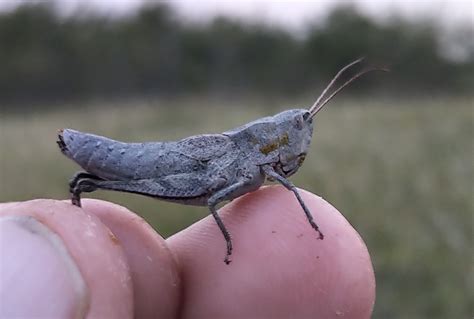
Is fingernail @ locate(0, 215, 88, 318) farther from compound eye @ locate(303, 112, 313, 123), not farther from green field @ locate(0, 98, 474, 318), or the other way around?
green field @ locate(0, 98, 474, 318)

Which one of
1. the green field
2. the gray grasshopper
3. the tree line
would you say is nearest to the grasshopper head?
the gray grasshopper

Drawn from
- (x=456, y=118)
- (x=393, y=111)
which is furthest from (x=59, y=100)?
(x=456, y=118)

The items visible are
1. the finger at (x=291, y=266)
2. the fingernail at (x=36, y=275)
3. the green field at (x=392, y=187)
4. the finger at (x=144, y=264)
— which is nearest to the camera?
the fingernail at (x=36, y=275)

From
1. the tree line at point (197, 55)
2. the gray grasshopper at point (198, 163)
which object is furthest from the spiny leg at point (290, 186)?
the tree line at point (197, 55)

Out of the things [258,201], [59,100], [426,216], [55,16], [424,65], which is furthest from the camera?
[55,16]

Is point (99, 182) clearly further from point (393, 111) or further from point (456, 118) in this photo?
point (393, 111)

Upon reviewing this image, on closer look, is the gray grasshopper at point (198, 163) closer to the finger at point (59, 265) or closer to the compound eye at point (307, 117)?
the compound eye at point (307, 117)

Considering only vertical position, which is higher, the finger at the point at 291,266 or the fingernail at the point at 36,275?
the fingernail at the point at 36,275
